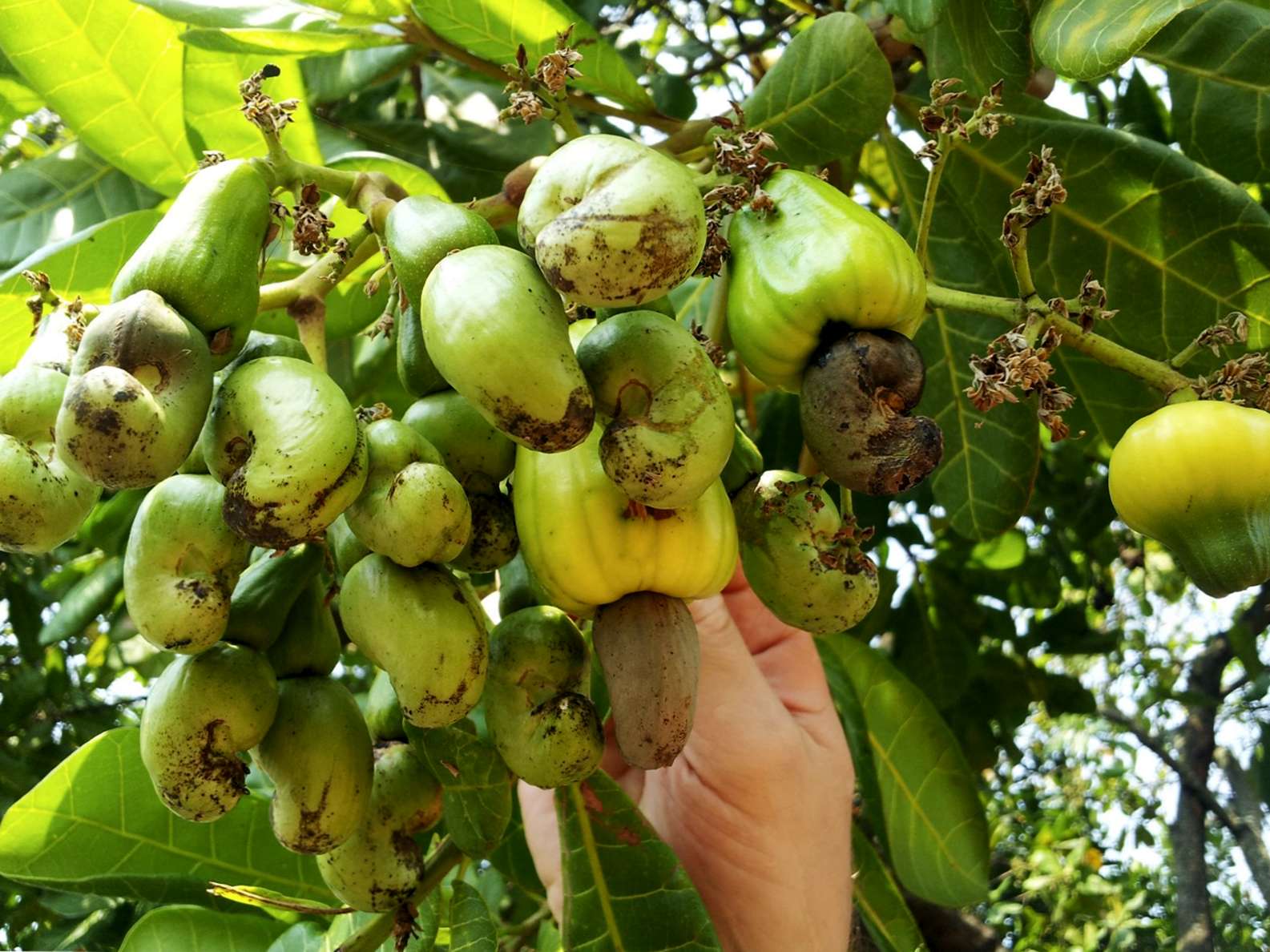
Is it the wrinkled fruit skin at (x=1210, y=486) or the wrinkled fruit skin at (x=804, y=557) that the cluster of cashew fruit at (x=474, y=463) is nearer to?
the wrinkled fruit skin at (x=804, y=557)

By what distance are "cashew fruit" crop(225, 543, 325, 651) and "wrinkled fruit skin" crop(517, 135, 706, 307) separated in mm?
434

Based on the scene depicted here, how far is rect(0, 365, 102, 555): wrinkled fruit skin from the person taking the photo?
937 millimetres

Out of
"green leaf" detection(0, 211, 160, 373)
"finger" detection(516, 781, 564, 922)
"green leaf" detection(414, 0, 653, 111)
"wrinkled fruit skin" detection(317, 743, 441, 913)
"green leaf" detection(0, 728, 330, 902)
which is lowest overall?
"finger" detection(516, 781, 564, 922)

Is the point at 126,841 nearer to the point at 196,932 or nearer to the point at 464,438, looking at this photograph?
the point at 196,932

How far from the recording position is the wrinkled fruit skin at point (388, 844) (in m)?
1.29

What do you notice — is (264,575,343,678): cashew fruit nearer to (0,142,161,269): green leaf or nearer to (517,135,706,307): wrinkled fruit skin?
(517,135,706,307): wrinkled fruit skin

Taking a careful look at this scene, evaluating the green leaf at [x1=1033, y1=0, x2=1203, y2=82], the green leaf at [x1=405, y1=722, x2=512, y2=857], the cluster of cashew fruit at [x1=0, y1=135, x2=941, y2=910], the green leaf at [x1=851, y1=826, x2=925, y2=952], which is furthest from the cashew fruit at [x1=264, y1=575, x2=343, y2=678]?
the green leaf at [x1=851, y1=826, x2=925, y2=952]

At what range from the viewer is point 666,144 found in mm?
1625

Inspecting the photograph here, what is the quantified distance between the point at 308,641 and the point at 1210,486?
2.86ft

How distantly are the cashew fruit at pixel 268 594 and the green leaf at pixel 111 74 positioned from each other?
Answer: 986mm

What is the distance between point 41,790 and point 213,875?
305 mm

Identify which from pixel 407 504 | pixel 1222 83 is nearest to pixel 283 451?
pixel 407 504

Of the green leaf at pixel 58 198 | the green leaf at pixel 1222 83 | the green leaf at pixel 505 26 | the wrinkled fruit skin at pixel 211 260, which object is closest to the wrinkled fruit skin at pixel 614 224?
the wrinkled fruit skin at pixel 211 260

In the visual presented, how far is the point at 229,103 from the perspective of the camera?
186 centimetres
